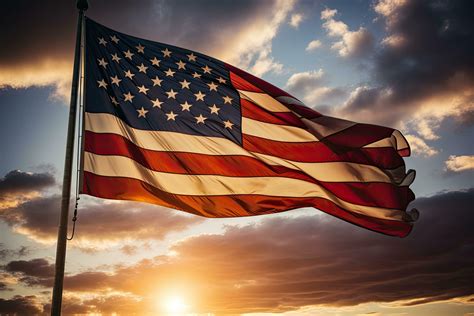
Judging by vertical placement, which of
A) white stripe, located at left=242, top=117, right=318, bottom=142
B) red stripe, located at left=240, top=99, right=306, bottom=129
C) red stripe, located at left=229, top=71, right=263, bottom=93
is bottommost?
white stripe, located at left=242, top=117, right=318, bottom=142

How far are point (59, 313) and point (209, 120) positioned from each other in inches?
255

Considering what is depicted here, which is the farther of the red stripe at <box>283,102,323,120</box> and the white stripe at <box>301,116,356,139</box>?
the red stripe at <box>283,102,323,120</box>

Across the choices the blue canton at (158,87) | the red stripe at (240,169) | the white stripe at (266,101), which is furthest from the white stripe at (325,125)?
the blue canton at (158,87)

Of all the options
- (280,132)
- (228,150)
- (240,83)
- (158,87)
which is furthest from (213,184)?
(240,83)

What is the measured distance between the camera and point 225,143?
1304cm

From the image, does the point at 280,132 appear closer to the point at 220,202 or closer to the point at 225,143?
the point at 225,143

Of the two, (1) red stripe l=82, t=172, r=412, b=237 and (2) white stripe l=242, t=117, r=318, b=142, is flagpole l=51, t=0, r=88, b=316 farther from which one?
(2) white stripe l=242, t=117, r=318, b=142

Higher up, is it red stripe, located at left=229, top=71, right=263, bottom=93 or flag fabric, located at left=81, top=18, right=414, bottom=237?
red stripe, located at left=229, top=71, right=263, bottom=93

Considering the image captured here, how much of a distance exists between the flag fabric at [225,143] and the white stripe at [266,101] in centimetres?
3

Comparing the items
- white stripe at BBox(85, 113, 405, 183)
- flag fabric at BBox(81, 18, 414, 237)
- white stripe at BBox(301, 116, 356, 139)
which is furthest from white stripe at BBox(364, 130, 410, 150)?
white stripe at BBox(301, 116, 356, 139)

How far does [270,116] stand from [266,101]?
1.58 feet

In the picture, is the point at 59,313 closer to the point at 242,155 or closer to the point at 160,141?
the point at 160,141

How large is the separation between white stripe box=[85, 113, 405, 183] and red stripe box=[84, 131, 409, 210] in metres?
0.14

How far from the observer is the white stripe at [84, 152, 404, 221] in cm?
1132
